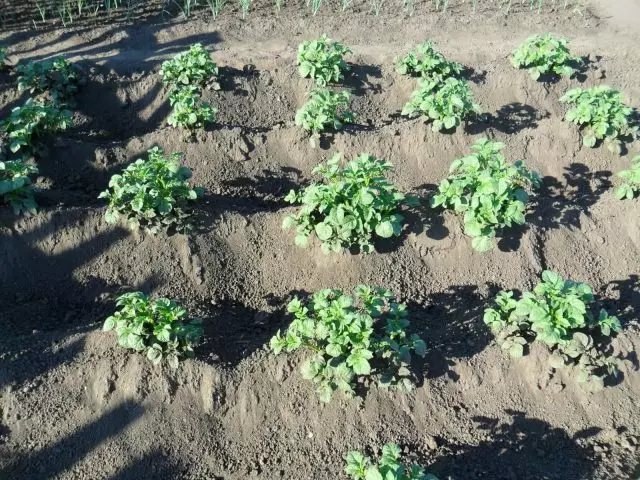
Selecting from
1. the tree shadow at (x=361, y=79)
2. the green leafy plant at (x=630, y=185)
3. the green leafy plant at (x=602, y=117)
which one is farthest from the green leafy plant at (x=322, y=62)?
the green leafy plant at (x=630, y=185)

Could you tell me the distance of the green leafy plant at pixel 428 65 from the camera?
8.07 meters

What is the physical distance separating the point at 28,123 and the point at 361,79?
459 centimetres

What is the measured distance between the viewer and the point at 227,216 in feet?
20.0

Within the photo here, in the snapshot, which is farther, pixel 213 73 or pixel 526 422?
pixel 213 73

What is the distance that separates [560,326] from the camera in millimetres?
4699

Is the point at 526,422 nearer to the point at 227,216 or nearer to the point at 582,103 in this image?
the point at 227,216

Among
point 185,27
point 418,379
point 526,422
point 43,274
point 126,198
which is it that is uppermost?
point 185,27

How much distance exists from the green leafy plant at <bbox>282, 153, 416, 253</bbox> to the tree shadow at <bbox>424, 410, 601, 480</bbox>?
197 cm

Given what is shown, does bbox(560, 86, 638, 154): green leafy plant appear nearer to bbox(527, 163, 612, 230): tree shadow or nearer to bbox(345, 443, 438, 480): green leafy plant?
bbox(527, 163, 612, 230): tree shadow

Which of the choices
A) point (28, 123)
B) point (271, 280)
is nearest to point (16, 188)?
point (28, 123)

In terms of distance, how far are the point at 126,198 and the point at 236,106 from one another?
2.90m

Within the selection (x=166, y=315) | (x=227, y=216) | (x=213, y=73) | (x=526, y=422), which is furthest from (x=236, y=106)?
(x=526, y=422)

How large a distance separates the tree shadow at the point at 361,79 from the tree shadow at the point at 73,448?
5637 mm

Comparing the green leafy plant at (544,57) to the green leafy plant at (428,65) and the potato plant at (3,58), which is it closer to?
the green leafy plant at (428,65)
